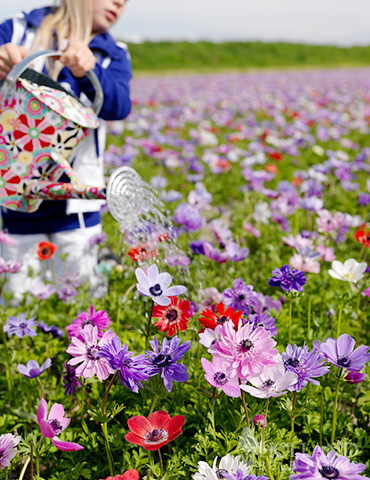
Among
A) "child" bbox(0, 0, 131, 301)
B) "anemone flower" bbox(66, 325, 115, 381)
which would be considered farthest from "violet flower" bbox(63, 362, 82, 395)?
"child" bbox(0, 0, 131, 301)

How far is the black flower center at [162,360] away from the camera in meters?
1.21

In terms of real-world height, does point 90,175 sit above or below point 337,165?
above

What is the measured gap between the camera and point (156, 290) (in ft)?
4.58

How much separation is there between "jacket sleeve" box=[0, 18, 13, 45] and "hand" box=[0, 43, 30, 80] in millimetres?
424

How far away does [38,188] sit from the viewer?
1942 mm

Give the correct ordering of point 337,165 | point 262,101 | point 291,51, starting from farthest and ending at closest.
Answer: point 291,51 → point 262,101 → point 337,165

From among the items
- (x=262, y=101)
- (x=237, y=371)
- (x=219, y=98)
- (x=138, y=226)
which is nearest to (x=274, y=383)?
(x=237, y=371)

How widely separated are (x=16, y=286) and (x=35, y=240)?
→ 0.90ft

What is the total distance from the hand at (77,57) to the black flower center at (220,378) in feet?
4.53

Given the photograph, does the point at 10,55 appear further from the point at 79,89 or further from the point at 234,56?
the point at 234,56

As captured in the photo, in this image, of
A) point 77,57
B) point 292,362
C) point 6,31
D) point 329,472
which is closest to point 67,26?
point 6,31

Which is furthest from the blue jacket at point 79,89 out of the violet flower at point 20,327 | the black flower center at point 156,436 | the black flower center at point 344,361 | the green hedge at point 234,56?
the green hedge at point 234,56

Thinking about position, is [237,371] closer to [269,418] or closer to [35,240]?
[269,418]

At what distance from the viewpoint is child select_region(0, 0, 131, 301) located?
7.41ft
